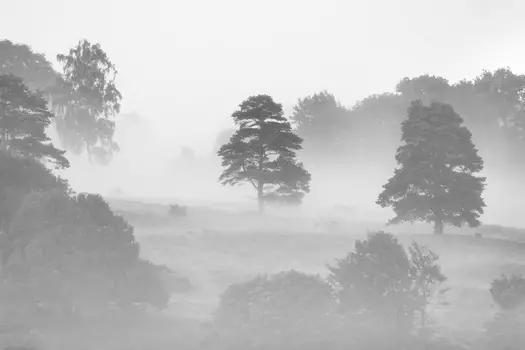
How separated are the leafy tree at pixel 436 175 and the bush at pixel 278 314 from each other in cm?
1598

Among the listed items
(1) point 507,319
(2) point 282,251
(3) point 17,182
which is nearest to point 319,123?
(2) point 282,251

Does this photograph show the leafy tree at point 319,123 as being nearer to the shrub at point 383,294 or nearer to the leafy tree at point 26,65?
the leafy tree at point 26,65

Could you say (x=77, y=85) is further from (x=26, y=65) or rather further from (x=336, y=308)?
(x=336, y=308)

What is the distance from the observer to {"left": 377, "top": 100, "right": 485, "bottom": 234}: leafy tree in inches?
1481

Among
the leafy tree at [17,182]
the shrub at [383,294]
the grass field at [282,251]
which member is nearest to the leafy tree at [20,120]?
the grass field at [282,251]

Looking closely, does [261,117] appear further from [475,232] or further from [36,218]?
[36,218]

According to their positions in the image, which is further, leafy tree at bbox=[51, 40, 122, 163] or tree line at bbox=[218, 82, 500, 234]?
leafy tree at bbox=[51, 40, 122, 163]

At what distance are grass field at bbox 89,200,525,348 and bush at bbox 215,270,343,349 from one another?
2064mm

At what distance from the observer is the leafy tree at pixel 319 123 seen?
9469 cm

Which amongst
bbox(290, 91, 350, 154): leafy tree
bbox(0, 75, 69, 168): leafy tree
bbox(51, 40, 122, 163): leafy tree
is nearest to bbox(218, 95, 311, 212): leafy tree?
bbox(0, 75, 69, 168): leafy tree

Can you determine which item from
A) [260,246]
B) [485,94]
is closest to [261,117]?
[260,246]

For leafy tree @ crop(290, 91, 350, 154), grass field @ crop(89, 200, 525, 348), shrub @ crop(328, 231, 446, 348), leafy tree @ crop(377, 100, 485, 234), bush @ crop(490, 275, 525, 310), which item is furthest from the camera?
leafy tree @ crop(290, 91, 350, 154)

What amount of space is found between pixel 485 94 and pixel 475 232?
58.1m

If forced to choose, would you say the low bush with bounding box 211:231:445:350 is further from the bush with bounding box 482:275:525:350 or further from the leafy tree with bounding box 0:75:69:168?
the leafy tree with bounding box 0:75:69:168
